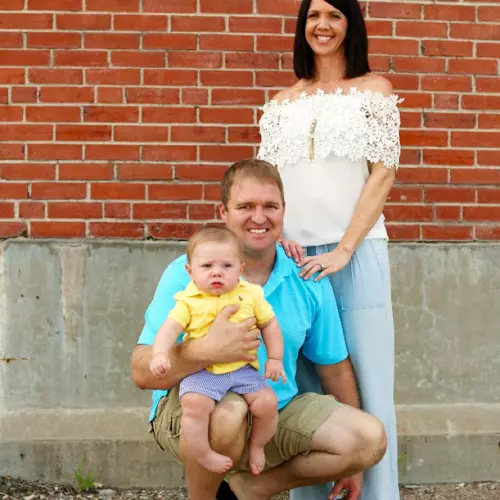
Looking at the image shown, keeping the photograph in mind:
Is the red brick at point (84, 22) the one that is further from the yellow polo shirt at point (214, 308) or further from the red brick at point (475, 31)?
the yellow polo shirt at point (214, 308)

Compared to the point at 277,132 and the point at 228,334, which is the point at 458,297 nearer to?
the point at 277,132

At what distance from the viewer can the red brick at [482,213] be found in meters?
4.46

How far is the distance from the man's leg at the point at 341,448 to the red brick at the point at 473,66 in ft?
6.55

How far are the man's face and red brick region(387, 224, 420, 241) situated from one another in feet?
4.54

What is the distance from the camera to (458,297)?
4.47 meters

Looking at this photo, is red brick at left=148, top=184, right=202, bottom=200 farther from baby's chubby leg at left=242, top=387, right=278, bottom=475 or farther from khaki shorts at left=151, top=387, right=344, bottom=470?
baby's chubby leg at left=242, top=387, right=278, bottom=475

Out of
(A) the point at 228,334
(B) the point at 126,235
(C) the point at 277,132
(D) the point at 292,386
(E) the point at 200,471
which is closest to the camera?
(A) the point at 228,334

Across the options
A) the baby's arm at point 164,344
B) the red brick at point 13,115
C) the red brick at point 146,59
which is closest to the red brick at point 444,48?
the red brick at point 146,59

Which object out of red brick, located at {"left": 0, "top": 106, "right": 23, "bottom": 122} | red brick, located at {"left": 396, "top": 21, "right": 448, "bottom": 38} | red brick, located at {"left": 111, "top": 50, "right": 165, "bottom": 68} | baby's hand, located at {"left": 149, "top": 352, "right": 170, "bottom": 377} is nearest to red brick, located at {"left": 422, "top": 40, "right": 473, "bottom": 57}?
red brick, located at {"left": 396, "top": 21, "right": 448, "bottom": 38}

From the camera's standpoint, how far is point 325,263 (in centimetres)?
326

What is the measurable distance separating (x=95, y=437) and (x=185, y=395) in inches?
64.4

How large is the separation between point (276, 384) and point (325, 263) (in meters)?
0.46

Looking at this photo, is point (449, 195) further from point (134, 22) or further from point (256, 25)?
point (134, 22)

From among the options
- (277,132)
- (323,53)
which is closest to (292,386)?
(277,132)
